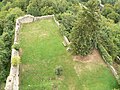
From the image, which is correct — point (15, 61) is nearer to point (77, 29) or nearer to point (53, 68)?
point (53, 68)

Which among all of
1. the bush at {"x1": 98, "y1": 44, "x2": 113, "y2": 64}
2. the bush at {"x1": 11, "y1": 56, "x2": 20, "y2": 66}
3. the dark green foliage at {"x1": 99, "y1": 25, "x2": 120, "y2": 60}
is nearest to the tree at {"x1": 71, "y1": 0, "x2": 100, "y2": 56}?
the bush at {"x1": 98, "y1": 44, "x2": 113, "y2": 64}

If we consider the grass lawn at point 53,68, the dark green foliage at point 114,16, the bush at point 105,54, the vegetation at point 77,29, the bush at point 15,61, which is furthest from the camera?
the dark green foliage at point 114,16

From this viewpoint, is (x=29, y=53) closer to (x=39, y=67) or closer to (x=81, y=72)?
(x=39, y=67)

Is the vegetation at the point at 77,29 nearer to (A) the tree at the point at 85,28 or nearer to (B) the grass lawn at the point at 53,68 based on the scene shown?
(A) the tree at the point at 85,28

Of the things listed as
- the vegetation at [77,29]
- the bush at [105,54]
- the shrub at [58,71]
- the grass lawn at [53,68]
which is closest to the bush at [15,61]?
the grass lawn at [53,68]

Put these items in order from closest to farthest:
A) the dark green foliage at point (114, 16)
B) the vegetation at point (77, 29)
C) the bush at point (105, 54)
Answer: the vegetation at point (77, 29)
the bush at point (105, 54)
the dark green foliage at point (114, 16)

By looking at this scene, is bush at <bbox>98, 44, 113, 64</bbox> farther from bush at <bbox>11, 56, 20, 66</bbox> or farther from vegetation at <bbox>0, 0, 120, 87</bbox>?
bush at <bbox>11, 56, 20, 66</bbox>

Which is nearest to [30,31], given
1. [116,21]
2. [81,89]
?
[81,89]
